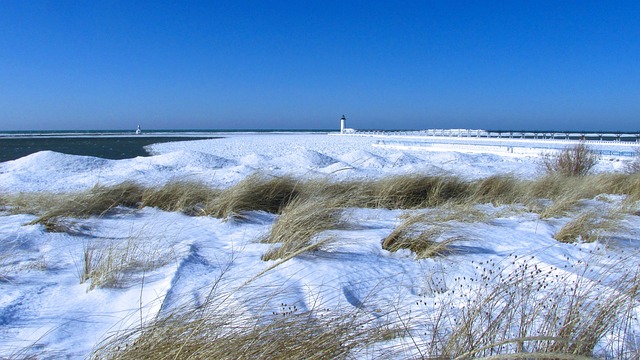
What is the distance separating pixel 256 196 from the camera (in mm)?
5426

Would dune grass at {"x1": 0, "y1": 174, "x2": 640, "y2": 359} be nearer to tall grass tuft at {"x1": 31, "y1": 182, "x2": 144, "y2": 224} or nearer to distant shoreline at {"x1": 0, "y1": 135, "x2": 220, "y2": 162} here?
tall grass tuft at {"x1": 31, "y1": 182, "x2": 144, "y2": 224}

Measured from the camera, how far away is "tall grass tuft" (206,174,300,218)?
16.1ft

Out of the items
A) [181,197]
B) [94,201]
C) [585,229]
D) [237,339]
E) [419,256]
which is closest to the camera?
[237,339]

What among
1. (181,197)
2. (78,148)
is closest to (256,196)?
(181,197)

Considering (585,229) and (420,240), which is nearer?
(420,240)

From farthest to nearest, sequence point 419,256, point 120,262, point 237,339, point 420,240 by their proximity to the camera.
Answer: point 420,240 < point 419,256 < point 120,262 < point 237,339

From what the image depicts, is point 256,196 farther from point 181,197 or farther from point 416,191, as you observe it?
point 416,191

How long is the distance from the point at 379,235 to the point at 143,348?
102 inches

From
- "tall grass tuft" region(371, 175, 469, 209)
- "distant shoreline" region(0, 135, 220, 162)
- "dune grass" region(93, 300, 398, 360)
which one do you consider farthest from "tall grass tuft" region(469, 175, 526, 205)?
"distant shoreline" region(0, 135, 220, 162)

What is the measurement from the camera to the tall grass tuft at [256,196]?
4908 mm

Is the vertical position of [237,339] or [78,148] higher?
[237,339]

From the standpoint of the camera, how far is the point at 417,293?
2.60 meters

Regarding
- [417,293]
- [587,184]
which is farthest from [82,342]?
[587,184]

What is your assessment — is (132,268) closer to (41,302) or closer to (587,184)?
Answer: (41,302)
